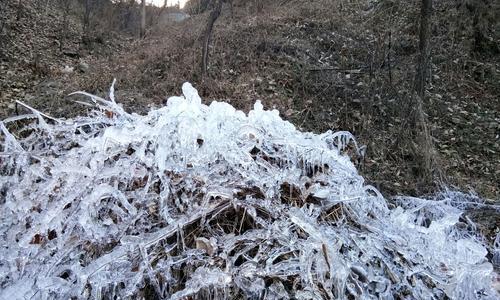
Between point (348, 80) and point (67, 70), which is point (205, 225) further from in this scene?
point (67, 70)

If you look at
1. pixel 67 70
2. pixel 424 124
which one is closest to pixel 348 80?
pixel 424 124

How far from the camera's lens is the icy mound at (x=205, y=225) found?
60.1 inches

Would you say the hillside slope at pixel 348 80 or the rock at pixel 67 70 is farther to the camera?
the rock at pixel 67 70

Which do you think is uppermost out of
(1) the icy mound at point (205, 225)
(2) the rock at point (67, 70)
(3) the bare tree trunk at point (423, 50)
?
(3) the bare tree trunk at point (423, 50)

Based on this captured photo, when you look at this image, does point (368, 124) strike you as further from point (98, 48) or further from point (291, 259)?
point (98, 48)

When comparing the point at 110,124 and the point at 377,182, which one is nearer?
the point at 110,124

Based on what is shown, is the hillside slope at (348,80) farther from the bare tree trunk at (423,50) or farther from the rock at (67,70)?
the bare tree trunk at (423,50)

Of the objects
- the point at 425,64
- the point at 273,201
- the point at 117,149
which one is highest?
the point at 425,64

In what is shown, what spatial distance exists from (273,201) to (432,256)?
0.74 m

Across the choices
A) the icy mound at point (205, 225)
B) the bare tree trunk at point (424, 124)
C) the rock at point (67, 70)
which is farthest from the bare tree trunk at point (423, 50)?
the rock at point (67, 70)

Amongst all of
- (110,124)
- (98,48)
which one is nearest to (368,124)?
(110,124)

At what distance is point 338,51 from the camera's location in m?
7.04

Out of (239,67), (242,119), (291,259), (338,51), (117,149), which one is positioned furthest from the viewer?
(338,51)

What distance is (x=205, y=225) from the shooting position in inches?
67.2
